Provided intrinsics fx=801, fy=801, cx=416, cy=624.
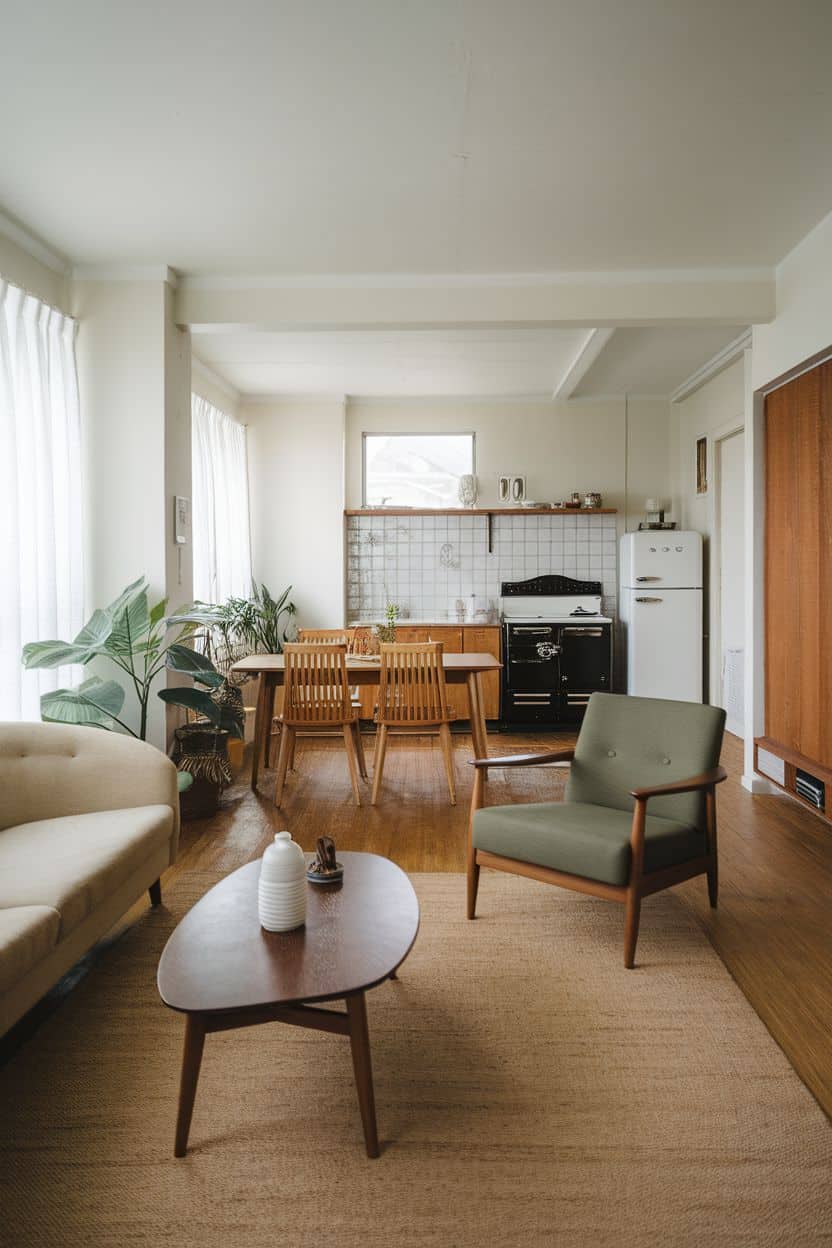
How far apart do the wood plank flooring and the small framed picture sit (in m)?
2.09

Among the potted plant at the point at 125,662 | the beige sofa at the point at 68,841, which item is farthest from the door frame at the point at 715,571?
the beige sofa at the point at 68,841

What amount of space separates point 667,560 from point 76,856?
5.25 m

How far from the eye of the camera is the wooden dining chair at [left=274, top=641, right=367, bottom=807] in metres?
4.36

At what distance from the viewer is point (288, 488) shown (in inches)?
277

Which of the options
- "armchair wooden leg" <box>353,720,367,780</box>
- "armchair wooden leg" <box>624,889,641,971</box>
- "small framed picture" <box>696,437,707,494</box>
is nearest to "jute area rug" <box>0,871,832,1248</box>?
"armchair wooden leg" <box>624,889,641,971</box>

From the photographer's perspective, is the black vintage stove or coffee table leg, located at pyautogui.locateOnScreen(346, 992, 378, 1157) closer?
coffee table leg, located at pyautogui.locateOnScreen(346, 992, 378, 1157)

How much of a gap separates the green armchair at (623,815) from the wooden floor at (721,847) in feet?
0.94

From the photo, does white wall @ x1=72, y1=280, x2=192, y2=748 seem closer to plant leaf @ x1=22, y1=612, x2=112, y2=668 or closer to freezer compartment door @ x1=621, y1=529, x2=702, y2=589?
plant leaf @ x1=22, y1=612, x2=112, y2=668

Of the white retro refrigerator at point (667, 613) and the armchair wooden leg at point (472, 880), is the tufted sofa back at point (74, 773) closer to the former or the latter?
the armchair wooden leg at point (472, 880)

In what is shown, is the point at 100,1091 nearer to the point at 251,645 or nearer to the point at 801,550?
the point at 801,550

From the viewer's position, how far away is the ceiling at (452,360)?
5270 millimetres

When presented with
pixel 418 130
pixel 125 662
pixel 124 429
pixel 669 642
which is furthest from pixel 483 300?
pixel 669 642

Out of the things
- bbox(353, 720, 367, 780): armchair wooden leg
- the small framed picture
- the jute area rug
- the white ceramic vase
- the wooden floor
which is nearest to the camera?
the jute area rug

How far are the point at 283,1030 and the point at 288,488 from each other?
5.42 metres
